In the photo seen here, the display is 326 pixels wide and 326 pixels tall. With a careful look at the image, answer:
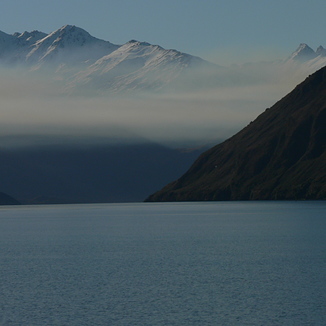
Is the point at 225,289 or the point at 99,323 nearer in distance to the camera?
the point at 99,323

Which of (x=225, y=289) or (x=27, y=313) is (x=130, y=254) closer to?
(x=225, y=289)

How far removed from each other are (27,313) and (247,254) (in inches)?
2206

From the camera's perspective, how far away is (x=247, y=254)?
114 m

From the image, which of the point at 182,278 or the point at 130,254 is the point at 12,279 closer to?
the point at 182,278

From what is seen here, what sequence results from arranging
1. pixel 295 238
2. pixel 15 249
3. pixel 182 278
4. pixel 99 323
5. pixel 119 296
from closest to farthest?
pixel 99 323 → pixel 119 296 → pixel 182 278 → pixel 15 249 → pixel 295 238

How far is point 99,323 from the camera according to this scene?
6103 centimetres

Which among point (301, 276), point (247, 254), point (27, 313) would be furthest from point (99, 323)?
point (247, 254)

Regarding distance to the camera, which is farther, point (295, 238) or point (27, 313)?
point (295, 238)

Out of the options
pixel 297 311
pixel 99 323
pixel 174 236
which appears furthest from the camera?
pixel 174 236

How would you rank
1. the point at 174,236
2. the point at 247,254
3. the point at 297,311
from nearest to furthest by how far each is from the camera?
the point at 297,311, the point at 247,254, the point at 174,236

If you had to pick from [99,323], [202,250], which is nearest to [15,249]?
[202,250]

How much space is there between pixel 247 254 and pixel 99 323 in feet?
188

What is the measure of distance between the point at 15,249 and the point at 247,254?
49919 mm

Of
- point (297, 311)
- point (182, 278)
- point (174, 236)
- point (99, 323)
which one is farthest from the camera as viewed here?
point (174, 236)
